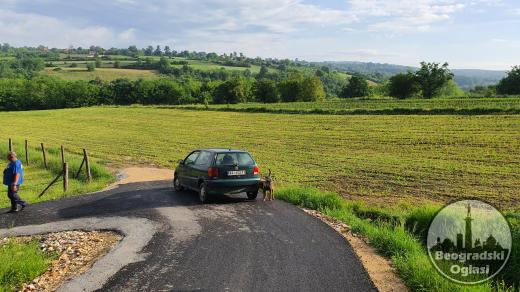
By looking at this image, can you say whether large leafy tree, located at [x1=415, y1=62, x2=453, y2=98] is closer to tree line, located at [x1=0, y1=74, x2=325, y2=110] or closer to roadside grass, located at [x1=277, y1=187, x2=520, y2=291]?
tree line, located at [x1=0, y1=74, x2=325, y2=110]

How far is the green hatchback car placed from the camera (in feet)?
42.9

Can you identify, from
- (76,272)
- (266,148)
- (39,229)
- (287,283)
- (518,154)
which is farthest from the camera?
(266,148)

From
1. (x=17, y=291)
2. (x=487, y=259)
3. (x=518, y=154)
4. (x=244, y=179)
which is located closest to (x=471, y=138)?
(x=518, y=154)

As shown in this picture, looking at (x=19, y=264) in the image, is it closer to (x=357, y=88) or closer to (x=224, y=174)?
(x=224, y=174)

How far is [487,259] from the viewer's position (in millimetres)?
7906

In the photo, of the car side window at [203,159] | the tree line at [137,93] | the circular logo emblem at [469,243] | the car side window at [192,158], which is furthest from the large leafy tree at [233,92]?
the circular logo emblem at [469,243]

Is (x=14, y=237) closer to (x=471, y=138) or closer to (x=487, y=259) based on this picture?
(x=487, y=259)

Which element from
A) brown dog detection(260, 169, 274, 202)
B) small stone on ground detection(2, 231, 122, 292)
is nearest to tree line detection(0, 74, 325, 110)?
brown dog detection(260, 169, 274, 202)

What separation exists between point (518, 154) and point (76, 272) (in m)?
24.1

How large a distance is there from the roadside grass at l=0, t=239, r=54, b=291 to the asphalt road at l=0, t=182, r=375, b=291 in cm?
145

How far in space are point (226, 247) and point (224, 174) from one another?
4.72m

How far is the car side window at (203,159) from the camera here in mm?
13672

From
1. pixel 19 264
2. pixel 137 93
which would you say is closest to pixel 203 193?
pixel 19 264

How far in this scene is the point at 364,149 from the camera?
97.9ft
